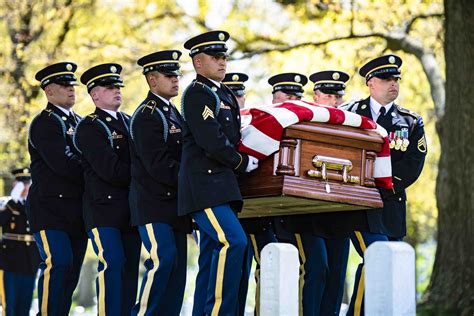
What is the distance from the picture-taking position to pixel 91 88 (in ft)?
33.0

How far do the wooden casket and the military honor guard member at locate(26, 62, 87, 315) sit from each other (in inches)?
67.9

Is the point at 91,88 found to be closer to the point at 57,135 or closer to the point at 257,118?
the point at 57,135

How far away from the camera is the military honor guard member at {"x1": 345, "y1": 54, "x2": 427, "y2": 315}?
973 centimetres

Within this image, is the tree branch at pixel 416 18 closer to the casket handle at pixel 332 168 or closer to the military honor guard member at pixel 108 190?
the military honor guard member at pixel 108 190

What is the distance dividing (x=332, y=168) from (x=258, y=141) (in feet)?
1.95

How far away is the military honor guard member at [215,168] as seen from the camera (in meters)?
8.44

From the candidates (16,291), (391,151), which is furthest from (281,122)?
(16,291)

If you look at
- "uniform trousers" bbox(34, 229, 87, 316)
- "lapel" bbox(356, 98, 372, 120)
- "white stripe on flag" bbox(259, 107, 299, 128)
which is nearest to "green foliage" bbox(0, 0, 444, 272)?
"lapel" bbox(356, 98, 372, 120)

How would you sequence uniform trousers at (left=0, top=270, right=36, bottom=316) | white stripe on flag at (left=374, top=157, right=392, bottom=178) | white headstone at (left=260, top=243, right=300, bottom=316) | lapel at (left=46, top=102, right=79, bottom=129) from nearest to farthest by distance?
white headstone at (left=260, top=243, right=300, bottom=316)
white stripe on flag at (left=374, top=157, right=392, bottom=178)
lapel at (left=46, top=102, right=79, bottom=129)
uniform trousers at (left=0, top=270, right=36, bottom=316)

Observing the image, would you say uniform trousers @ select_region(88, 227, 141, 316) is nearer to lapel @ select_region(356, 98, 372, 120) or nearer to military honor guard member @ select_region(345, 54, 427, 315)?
military honor guard member @ select_region(345, 54, 427, 315)

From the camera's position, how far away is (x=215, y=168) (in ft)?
28.2

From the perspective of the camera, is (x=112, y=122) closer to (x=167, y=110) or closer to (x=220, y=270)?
(x=167, y=110)

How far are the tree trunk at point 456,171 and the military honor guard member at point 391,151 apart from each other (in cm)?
333

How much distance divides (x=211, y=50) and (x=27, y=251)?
609 centimetres
